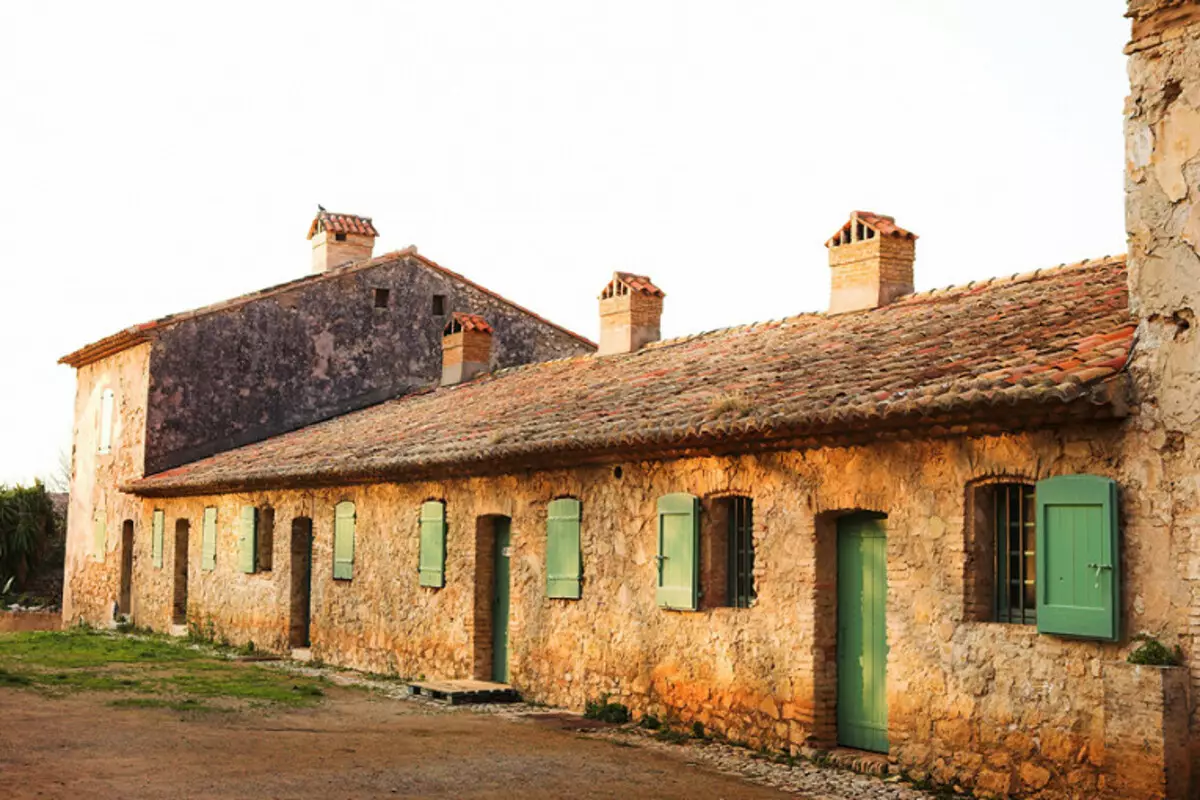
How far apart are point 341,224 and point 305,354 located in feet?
12.3

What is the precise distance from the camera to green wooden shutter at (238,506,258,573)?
850 inches

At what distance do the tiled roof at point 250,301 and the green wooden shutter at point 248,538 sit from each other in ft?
15.5

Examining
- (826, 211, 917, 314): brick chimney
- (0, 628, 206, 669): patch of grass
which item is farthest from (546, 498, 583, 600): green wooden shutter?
(0, 628, 206, 669): patch of grass

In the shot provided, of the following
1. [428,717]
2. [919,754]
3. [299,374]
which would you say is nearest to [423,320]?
[299,374]

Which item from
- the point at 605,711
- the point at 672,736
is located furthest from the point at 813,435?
the point at 605,711

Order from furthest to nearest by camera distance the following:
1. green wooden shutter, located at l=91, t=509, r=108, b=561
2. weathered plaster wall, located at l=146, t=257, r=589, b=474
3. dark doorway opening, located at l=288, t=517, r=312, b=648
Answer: green wooden shutter, located at l=91, t=509, r=108, b=561, weathered plaster wall, located at l=146, t=257, r=589, b=474, dark doorway opening, located at l=288, t=517, r=312, b=648

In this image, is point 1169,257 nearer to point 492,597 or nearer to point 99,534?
point 492,597

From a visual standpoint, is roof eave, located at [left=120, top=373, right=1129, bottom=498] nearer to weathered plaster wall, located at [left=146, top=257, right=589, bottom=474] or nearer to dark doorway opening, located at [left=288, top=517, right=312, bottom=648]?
dark doorway opening, located at [left=288, top=517, right=312, bottom=648]

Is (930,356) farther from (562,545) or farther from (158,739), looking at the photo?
(158,739)

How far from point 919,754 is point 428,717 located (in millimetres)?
5406

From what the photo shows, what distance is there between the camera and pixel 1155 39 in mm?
9320

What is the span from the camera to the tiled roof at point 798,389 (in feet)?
31.1

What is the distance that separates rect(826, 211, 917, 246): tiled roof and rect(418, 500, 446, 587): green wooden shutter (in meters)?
5.99

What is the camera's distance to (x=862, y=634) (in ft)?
36.7
